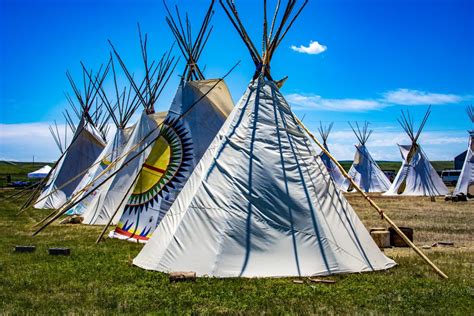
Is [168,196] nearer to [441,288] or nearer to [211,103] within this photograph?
[211,103]

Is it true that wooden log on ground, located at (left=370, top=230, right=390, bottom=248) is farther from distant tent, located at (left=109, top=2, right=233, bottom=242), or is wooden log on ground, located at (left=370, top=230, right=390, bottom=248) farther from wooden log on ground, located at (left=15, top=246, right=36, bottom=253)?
wooden log on ground, located at (left=15, top=246, right=36, bottom=253)

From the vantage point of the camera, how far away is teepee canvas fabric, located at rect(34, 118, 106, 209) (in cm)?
1764

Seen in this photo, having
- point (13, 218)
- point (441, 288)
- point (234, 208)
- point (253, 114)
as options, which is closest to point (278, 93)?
point (253, 114)

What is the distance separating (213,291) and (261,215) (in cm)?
132

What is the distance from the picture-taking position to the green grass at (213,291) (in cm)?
455

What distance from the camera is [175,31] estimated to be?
1116 cm

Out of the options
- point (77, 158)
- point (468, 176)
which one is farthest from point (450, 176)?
point (77, 158)

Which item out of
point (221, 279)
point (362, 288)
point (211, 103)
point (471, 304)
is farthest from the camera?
point (211, 103)

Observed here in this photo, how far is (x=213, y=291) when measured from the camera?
16.7 ft

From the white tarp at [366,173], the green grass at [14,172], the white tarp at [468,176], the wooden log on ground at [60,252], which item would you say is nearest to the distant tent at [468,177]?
the white tarp at [468,176]

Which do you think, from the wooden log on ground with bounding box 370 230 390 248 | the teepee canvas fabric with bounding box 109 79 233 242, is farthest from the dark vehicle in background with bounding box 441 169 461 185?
the teepee canvas fabric with bounding box 109 79 233 242

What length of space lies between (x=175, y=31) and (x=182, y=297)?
7.60m

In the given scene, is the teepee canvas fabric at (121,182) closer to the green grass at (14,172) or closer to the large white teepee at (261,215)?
the large white teepee at (261,215)

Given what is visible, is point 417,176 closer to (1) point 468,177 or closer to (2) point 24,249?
(1) point 468,177
